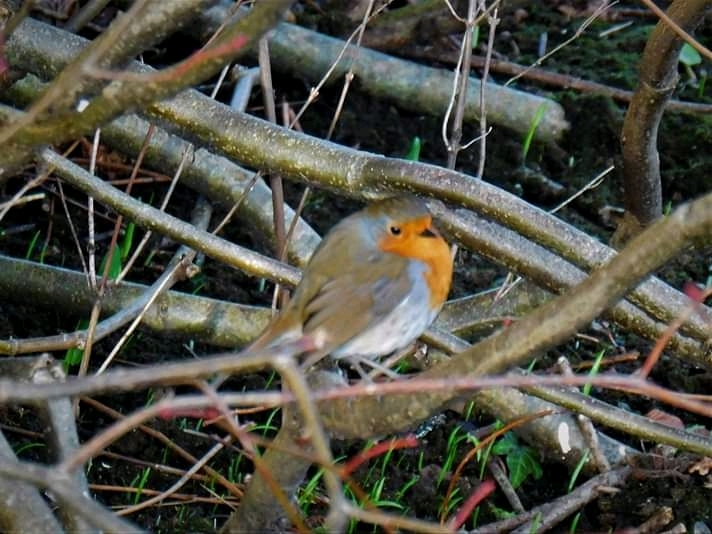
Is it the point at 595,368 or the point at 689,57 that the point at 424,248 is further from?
the point at 689,57

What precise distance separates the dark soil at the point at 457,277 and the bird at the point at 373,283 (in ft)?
2.21

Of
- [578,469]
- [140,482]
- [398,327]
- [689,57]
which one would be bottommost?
[140,482]

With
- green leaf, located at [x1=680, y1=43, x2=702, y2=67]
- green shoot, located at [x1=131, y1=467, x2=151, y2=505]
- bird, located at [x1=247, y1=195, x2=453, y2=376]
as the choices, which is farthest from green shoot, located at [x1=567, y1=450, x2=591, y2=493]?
green leaf, located at [x1=680, y1=43, x2=702, y2=67]

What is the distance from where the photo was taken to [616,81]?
17.1 ft

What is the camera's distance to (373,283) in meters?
2.94

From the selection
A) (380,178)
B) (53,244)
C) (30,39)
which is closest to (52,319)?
(53,244)

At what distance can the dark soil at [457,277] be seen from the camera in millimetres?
3500

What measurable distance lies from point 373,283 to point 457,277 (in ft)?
4.89

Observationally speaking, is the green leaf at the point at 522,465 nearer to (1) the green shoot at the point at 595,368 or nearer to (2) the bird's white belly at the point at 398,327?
(1) the green shoot at the point at 595,368

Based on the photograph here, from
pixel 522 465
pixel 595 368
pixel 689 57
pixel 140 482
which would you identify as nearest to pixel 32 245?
pixel 140 482

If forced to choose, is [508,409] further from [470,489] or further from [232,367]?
[232,367]

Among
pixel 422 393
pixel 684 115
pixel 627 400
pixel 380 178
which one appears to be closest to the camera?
pixel 422 393

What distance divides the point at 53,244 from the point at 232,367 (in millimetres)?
2920

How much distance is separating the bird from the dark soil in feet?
2.21
